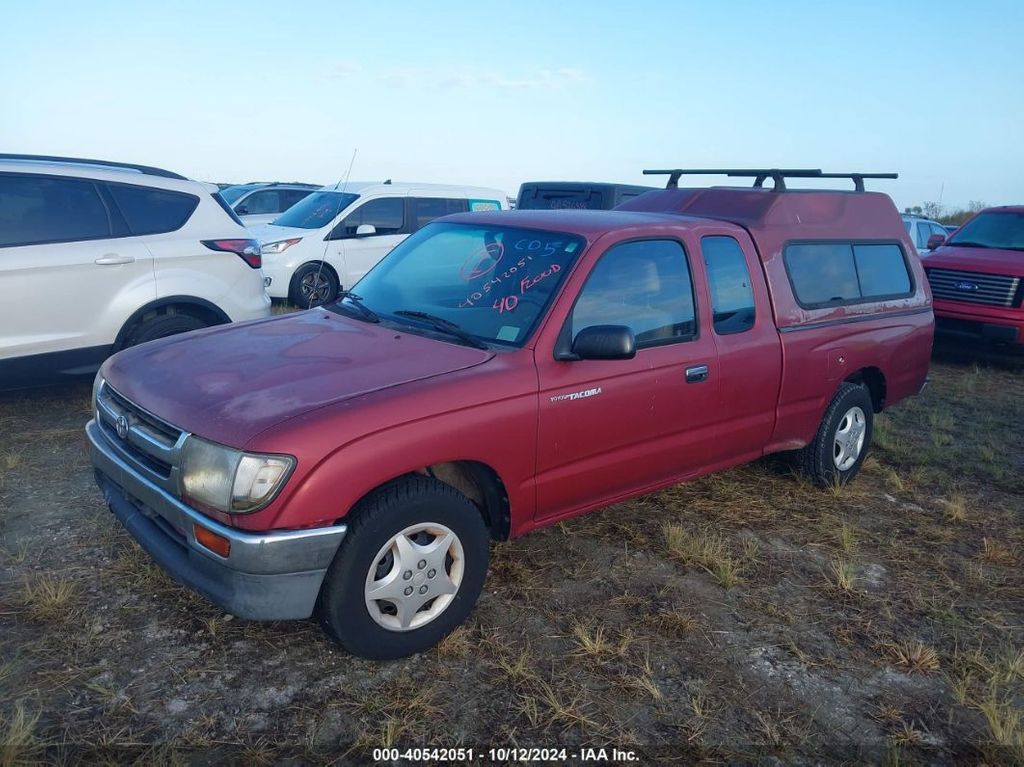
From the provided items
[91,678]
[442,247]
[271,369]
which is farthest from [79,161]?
[91,678]

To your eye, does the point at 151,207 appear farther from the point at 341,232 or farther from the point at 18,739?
the point at 341,232

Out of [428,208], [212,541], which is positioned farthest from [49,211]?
[428,208]

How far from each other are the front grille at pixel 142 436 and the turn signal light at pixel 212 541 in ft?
0.76

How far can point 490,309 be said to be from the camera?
382 centimetres

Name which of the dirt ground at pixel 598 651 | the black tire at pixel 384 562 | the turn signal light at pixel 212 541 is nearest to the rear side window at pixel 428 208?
the dirt ground at pixel 598 651

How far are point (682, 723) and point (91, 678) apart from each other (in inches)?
85.6

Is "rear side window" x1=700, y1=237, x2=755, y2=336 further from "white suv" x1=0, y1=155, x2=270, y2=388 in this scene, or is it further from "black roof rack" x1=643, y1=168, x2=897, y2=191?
"white suv" x1=0, y1=155, x2=270, y2=388

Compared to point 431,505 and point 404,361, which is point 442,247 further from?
point 431,505

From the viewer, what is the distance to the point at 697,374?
13.5 feet

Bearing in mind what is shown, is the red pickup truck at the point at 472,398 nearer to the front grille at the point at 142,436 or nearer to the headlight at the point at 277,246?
the front grille at the point at 142,436

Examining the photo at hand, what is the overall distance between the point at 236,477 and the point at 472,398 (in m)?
0.93

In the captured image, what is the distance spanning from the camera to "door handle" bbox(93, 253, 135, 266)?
229 inches

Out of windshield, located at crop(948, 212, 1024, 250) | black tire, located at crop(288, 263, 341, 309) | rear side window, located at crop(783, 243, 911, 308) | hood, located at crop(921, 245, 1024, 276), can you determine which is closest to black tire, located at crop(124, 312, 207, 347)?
rear side window, located at crop(783, 243, 911, 308)

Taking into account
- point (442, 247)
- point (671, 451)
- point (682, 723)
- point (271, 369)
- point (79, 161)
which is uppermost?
point (79, 161)
